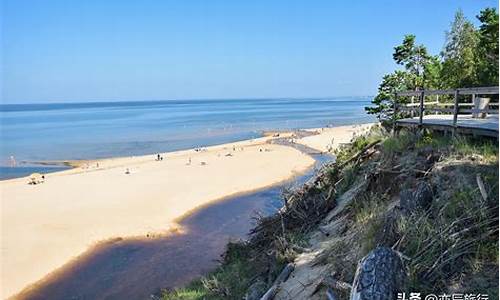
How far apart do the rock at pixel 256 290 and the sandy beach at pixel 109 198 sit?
7.49m

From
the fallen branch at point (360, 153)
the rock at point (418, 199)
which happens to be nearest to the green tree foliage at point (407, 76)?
the fallen branch at point (360, 153)

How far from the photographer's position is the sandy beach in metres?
13.9

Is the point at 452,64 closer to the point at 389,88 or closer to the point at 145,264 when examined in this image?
the point at 389,88

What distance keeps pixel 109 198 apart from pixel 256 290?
562 inches

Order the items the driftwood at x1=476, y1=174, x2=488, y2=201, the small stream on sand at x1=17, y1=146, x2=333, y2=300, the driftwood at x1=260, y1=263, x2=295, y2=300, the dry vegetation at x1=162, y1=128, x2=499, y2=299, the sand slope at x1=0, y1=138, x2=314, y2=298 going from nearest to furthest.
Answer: the dry vegetation at x1=162, y1=128, x2=499, y2=299 < the driftwood at x1=476, y1=174, x2=488, y2=201 < the driftwood at x1=260, y1=263, x2=295, y2=300 < the small stream on sand at x1=17, y1=146, x2=333, y2=300 < the sand slope at x1=0, y1=138, x2=314, y2=298

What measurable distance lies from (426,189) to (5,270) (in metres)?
11.9

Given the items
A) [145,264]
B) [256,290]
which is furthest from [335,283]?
[145,264]

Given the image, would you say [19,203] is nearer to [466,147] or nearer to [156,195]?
[156,195]

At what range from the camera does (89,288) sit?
454 inches

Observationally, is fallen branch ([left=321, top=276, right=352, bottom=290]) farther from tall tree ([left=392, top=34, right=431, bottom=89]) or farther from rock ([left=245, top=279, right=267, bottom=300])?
tall tree ([left=392, top=34, right=431, bottom=89])

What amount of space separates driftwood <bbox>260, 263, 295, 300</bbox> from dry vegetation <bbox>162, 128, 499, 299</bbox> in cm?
14

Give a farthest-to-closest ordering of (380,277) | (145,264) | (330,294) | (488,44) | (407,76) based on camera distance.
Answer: (407,76), (488,44), (145,264), (330,294), (380,277)

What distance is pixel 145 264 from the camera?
12.8 meters

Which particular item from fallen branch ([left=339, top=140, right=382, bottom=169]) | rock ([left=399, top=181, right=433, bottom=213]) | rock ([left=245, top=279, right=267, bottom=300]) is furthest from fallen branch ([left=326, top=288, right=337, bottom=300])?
fallen branch ([left=339, top=140, right=382, bottom=169])
